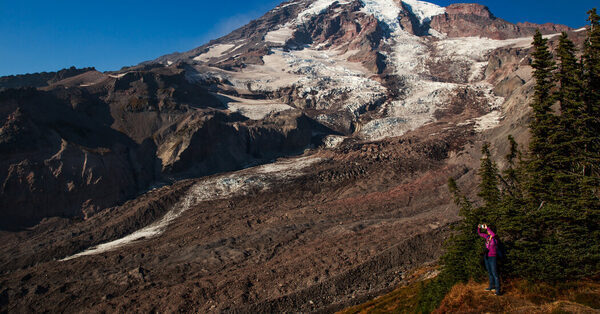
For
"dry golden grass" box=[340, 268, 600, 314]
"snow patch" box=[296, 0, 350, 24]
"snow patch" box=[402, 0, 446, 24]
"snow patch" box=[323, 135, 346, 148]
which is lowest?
"dry golden grass" box=[340, 268, 600, 314]

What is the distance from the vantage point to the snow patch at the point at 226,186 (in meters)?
34.1

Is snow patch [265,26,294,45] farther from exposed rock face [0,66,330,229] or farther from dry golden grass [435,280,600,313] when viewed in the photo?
dry golden grass [435,280,600,313]

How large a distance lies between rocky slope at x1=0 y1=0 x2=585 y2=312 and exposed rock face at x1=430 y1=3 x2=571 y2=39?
51.3 meters

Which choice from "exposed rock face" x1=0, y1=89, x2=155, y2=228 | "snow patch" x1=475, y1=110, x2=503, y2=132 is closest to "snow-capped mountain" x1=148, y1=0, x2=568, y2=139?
"snow patch" x1=475, y1=110, x2=503, y2=132

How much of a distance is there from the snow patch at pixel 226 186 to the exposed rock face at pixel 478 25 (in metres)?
120

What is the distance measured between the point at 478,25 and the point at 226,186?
137 meters

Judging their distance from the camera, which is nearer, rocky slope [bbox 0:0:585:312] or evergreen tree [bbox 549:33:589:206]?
evergreen tree [bbox 549:33:589:206]

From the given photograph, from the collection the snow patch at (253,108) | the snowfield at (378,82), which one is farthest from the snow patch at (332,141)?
the snow patch at (253,108)

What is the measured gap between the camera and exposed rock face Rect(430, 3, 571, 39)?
132m

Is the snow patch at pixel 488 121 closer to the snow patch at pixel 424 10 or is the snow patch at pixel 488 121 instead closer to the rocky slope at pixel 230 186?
the rocky slope at pixel 230 186

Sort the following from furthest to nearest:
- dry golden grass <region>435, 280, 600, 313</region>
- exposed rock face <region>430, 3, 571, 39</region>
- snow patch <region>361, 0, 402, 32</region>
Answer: snow patch <region>361, 0, 402, 32</region>
exposed rock face <region>430, 3, 571, 39</region>
dry golden grass <region>435, 280, 600, 313</region>

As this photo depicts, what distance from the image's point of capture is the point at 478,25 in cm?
14025

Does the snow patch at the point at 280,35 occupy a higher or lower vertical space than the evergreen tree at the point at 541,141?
higher

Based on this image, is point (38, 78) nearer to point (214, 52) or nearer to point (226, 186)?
point (226, 186)
